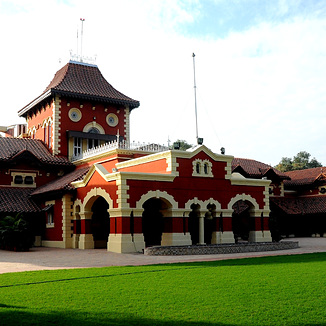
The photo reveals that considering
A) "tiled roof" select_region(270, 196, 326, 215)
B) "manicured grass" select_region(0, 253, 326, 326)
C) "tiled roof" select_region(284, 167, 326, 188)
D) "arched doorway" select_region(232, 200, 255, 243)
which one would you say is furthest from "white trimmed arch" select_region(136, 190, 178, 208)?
"tiled roof" select_region(284, 167, 326, 188)

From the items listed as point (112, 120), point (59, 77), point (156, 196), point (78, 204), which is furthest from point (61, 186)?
point (59, 77)

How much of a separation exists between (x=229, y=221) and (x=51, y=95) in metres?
16.1

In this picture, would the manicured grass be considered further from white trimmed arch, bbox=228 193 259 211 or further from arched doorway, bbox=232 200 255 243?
arched doorway, bbox=232 200 255 243

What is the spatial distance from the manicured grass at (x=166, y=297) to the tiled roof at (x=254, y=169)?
90.9 ft

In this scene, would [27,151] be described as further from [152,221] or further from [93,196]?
[152,221]

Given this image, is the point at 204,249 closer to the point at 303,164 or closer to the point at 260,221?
the point at 260,221

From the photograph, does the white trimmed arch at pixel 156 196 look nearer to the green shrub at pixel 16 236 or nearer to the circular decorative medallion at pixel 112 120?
the green shrub at pixel 16 236

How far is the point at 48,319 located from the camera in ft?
24.9

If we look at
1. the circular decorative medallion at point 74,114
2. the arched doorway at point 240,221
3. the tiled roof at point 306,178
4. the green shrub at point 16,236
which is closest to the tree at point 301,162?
the tiled roof at point 306,178

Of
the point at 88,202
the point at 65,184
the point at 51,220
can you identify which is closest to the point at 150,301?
the point at 88,202

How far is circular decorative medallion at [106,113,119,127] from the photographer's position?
35.4m

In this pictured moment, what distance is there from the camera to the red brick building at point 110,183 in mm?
23577

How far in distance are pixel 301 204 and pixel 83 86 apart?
22747 mm

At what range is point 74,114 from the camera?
34.1 metres
